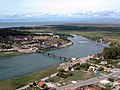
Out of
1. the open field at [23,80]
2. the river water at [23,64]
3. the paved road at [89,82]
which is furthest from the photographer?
the river water at [23,64]

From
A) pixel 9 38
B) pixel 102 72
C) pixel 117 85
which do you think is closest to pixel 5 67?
pixel 102 72

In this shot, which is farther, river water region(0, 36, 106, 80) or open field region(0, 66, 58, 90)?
river water region(0, 36, 106, 80)

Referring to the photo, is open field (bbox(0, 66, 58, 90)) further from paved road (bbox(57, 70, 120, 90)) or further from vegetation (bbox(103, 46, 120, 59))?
vegetation (bbox(103, 46, 120, 59))

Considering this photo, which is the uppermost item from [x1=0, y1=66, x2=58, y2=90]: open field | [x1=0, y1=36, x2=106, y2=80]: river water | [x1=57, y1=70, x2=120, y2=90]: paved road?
[x1=57, y1=70, x2=120, y2=90]: paved road

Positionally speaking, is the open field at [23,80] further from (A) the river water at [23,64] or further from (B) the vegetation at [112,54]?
(B) the vegetation at [112,54]

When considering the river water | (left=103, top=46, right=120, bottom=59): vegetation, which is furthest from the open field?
(left=103, top=46, right=120, bottom=59): vegetation

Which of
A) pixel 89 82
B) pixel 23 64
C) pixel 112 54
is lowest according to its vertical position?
pixel 23 64

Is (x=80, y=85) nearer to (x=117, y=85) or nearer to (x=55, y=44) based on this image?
(x=117, y=85)

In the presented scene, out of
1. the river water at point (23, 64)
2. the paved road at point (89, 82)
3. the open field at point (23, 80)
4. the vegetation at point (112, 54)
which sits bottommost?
the river water at point (23, 64)

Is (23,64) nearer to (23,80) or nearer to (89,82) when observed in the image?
(23,80)

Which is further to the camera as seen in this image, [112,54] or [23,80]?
[112,54]

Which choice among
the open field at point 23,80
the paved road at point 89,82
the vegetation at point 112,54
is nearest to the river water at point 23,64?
the open field at point 23,80

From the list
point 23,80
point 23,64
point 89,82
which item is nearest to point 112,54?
point 23,64
